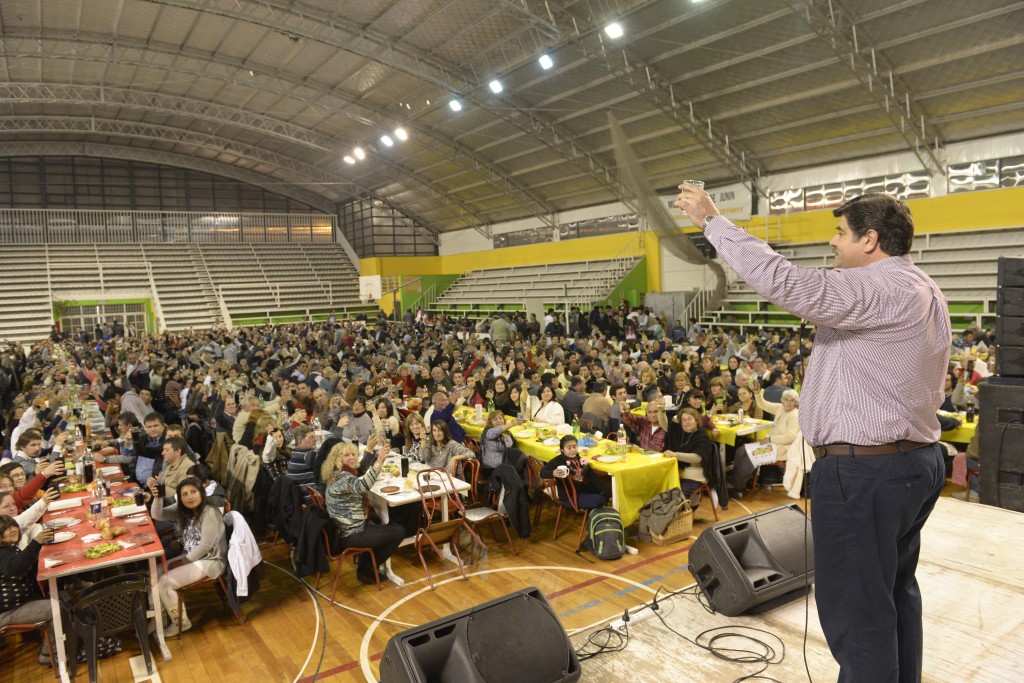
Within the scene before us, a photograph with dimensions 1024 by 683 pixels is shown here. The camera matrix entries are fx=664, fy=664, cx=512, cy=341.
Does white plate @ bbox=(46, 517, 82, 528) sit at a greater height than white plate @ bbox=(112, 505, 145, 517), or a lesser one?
lesser

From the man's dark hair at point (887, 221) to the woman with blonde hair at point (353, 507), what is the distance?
4.20 metres

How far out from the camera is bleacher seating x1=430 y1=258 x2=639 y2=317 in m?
23.6

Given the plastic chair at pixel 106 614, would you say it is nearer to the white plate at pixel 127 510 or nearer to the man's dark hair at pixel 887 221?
the white plate at pixel 127 510

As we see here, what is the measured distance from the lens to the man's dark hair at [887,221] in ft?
6.07

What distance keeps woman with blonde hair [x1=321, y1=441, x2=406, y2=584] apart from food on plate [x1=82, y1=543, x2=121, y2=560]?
1.46 m

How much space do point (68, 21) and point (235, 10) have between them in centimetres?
471

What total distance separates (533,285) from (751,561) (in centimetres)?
2303

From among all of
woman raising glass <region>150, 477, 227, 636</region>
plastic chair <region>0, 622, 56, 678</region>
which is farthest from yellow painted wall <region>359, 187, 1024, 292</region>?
plastic chair <region>0, 622, 56, 678</region>

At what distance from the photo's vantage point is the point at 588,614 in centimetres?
476

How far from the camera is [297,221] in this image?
34.6 metres

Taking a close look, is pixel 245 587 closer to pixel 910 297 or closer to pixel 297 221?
pixel 910 297

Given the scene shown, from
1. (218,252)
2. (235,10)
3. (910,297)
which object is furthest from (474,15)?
(218,252)

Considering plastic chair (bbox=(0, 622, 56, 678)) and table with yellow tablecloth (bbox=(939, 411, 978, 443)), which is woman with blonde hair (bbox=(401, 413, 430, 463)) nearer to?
plastic chair (bbox=(0, 622, 56, 678))

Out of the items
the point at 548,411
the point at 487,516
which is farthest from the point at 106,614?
the point at 548,411
